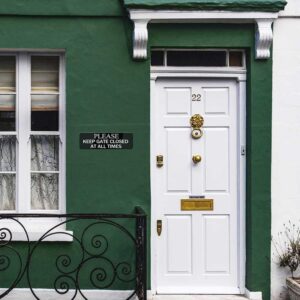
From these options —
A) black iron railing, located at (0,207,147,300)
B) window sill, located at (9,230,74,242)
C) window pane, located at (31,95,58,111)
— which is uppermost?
window pane, located at (31,95,58,111)

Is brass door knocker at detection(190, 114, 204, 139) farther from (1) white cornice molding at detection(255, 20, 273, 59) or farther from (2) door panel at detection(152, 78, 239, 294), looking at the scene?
(1) white cornice molding at detection(255, 20, 273, 59)

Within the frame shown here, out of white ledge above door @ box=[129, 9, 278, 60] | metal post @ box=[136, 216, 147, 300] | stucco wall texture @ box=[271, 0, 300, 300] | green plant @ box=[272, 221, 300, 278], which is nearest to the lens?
metal post @ box=[136, 216, 147, 300]

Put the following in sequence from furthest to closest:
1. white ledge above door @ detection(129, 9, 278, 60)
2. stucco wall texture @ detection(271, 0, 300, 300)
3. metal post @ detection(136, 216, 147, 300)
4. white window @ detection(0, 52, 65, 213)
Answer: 1. white window @ detection(0, 52, 65, 213)
2. stucco wall texture @ detection(271, 0, 300, 300)
3. white ledge above door @ detection(129, 9, 278, 60)
4. metal post @ detection(136, 216, 147, 300)

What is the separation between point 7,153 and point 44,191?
2.17 feet

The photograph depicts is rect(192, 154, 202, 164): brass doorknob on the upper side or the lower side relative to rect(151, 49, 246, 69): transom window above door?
lower

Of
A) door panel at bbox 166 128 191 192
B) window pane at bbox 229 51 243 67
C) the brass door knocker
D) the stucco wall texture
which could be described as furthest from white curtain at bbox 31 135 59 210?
the stucco wall texture

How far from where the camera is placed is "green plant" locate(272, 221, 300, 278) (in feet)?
27.6

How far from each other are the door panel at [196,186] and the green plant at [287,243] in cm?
52

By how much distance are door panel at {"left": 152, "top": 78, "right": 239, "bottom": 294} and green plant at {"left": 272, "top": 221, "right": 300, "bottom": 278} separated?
52 cm

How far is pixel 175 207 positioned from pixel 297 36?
2.56 meters

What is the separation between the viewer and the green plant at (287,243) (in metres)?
8.40

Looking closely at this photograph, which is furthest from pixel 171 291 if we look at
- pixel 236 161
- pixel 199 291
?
pixel 236 161

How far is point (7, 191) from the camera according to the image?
28.4 ft

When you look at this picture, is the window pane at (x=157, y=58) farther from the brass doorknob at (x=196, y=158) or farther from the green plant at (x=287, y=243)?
the green plant at (x=287, y=243)
